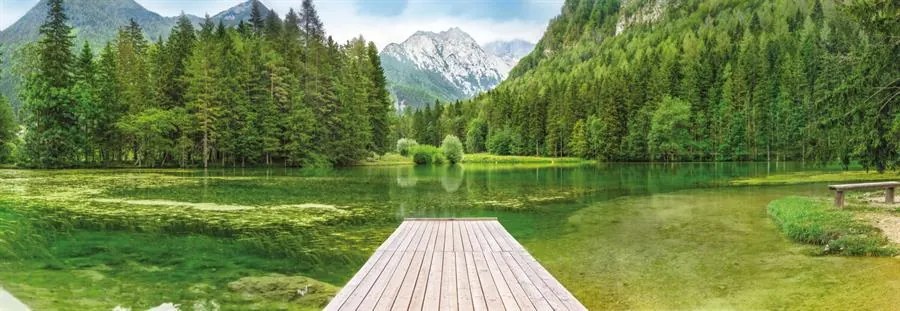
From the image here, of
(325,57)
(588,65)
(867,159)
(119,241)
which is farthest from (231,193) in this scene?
(588,65)

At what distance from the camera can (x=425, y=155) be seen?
8481 centimetres

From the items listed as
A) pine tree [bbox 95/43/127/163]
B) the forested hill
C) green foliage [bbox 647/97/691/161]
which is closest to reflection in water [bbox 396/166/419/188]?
pine tree [bbox 95/43/127/163]

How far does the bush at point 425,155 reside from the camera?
84125 mm

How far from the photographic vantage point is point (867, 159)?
19078 millimetres

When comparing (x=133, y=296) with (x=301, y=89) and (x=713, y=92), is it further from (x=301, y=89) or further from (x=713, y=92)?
(x=713, y=92)

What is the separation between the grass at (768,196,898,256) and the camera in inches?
469

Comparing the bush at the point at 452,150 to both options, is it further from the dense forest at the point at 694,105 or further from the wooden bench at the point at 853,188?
the wooden bench at the point at 853,188

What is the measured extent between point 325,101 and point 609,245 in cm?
5721

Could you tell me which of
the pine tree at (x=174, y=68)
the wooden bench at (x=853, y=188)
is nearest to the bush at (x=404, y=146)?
the pine tree at (x=174, y=68)

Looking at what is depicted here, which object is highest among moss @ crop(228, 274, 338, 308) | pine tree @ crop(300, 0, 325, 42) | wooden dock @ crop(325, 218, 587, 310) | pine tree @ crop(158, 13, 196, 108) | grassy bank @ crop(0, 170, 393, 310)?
pine tree @ crop(300, 0, 325, 42)

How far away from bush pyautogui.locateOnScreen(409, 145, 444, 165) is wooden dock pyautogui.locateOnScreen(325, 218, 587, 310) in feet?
241

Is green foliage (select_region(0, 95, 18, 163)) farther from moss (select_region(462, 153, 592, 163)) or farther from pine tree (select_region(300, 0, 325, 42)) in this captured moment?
moss (select_region(462, 153, 592, 163))

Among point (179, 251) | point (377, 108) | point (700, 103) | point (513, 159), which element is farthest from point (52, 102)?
point (700, 103)

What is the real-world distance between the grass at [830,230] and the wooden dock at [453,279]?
8.23 metres
